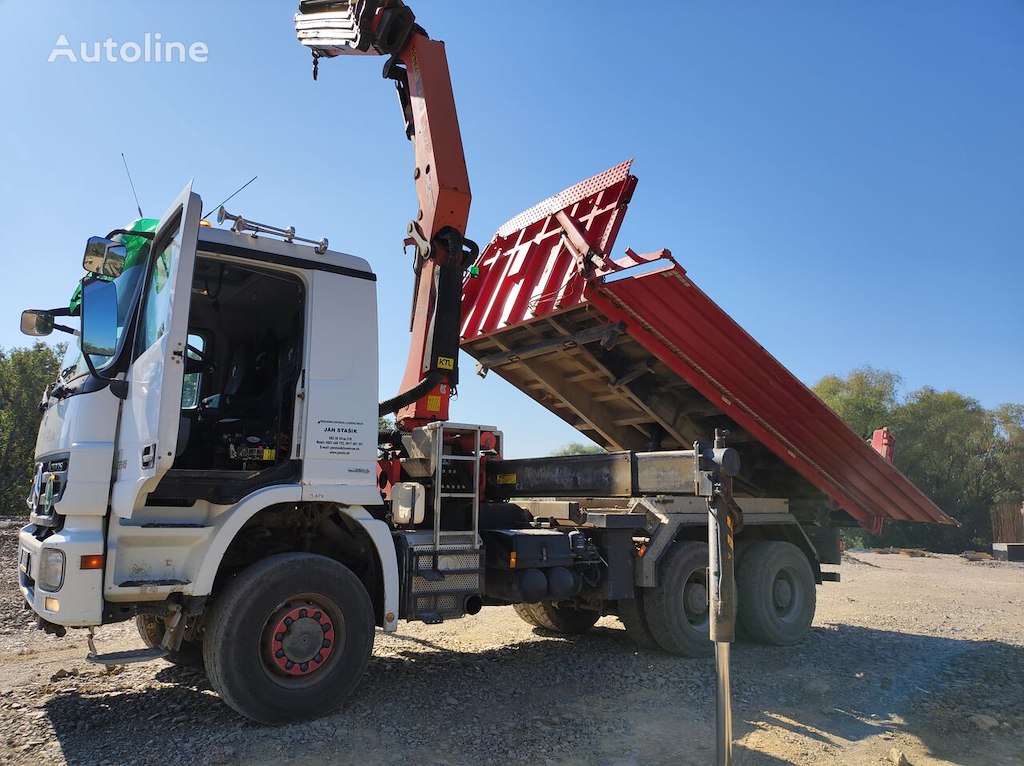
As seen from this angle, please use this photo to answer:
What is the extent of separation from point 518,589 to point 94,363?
11.2 ft

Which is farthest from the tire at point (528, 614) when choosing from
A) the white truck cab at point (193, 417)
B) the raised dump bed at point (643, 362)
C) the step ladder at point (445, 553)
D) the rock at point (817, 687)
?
the white truck cab at point (193, 417)

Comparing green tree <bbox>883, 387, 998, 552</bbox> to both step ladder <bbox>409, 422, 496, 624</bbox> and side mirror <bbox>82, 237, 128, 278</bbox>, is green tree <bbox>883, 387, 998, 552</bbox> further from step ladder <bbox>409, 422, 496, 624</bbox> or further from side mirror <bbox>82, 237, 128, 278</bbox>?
side mirror <bbox>82, 237, 128, 278</bbox>

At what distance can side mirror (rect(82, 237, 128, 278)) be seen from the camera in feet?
14.8

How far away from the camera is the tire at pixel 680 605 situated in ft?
21.4

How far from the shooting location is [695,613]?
6.79 metres

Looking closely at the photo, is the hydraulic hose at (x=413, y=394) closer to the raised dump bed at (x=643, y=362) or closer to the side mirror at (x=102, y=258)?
the raised dump bed at (x=643, y=362)

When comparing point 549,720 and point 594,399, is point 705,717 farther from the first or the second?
point 594,399

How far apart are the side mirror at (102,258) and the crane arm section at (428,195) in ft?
7.66

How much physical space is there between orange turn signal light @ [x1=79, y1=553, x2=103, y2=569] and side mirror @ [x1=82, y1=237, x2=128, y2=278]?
1.68 metres

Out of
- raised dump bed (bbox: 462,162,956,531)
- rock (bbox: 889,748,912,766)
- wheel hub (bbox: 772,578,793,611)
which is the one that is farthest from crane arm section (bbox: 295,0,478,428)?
rock (bbox: 889,748,912,766)

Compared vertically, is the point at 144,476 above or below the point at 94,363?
below

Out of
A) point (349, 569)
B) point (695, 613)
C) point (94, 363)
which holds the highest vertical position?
point (94, 363)

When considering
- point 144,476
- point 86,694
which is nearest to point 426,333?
point 144,476

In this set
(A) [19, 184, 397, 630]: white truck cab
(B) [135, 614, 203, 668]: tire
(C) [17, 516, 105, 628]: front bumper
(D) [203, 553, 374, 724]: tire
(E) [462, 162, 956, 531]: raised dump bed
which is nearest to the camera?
(C) [17, 516, 105, 628]: front bumper
